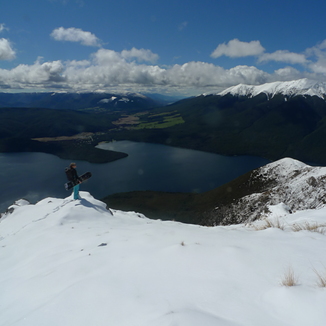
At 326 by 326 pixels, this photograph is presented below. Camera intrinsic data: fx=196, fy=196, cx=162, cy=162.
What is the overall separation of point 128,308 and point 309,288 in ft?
10.5

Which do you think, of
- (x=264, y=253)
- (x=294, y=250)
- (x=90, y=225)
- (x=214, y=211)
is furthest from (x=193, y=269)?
(x=214, y=211)

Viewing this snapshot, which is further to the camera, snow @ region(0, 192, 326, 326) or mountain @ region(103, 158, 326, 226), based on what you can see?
mountain @ region(103, 158, 326, 226)

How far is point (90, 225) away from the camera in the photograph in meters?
12.9

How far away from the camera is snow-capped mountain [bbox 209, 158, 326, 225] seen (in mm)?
44362

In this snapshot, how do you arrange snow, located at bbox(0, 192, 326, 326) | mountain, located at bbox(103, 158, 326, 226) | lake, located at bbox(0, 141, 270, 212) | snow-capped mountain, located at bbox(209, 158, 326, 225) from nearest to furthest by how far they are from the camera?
snow, located at bbox(0, 192, 326, 326) < snow-capped mountain, located at bbox(209, 158, 326, 225) < mountain, located at bbox(103, 158, 326, 226) < lake, located at bbox(0, 141, 270, 212)

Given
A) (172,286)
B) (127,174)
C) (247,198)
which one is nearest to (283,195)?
(247,198)

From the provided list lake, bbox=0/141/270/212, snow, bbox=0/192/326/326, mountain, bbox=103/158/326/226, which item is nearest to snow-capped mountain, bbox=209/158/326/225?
mountain, bbox=103/158/326/226

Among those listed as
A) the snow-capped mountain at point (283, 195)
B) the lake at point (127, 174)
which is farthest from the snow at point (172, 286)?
the lake at point (127, 174)

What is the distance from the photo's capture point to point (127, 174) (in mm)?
148625

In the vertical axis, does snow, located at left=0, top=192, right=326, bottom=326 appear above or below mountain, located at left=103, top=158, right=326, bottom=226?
above

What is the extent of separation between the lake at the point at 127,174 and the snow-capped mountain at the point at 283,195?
5747cm

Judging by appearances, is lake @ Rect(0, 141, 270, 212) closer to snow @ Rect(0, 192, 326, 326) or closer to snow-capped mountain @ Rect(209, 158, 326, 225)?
snow-capped mountain @ Rect(209, 158, 326, 225)

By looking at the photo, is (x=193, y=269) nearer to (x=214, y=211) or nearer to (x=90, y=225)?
(x=90, y=225)

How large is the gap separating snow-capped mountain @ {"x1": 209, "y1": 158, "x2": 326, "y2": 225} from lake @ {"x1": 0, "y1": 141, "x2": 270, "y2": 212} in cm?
5747
